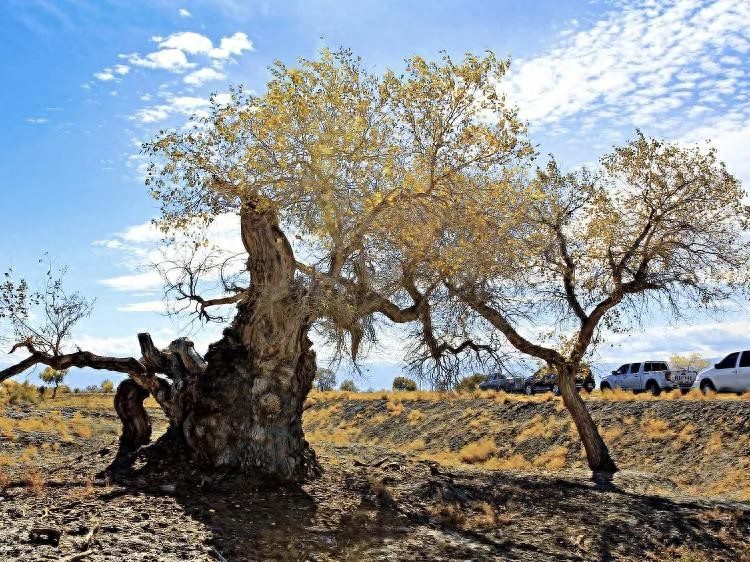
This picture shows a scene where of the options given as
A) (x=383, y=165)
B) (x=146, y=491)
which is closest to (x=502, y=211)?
(x=383, y=165)

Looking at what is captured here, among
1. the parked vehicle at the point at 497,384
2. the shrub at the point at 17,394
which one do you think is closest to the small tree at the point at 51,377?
the shrub at the point at 17,394

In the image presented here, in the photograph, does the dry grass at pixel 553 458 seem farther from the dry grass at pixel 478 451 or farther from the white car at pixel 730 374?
the white car at pixel 730 374

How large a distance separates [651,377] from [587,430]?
2012cm

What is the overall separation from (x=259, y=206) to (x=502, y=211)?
5.47m

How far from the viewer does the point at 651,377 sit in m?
40.7

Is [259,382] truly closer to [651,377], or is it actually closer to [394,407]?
[394,407]

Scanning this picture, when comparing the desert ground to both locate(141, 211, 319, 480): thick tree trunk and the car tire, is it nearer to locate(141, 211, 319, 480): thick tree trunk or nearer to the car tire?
locate(141, 211, 319, 480): thick tree trunk

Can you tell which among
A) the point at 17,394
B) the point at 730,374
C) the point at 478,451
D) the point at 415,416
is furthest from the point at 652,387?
the point at 17,394

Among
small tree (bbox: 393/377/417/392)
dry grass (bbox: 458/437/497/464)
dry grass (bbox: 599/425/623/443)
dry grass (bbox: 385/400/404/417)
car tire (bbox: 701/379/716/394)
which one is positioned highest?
small tree (bbox: 393/377/417/392)

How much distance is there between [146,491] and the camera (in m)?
14.4

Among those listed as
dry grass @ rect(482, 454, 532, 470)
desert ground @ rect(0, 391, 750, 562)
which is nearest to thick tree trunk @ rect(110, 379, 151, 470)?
desert ground @ rect(0, 391, 750, 562)

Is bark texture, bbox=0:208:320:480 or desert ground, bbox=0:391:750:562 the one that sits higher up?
bark texture, bbox=0:208:320:480

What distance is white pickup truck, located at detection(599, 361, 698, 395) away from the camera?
131ft

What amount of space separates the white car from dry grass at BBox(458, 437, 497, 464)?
10031mm
